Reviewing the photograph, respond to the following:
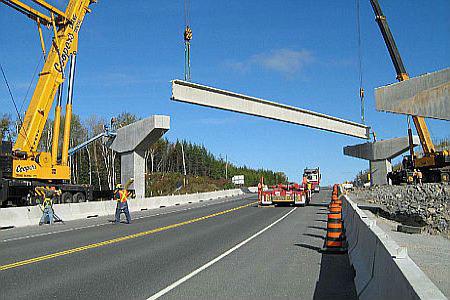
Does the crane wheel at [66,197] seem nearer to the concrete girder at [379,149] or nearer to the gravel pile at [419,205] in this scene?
the gravel pile at [419,205]

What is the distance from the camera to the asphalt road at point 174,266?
8609 mm

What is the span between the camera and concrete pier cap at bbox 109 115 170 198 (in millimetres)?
41031

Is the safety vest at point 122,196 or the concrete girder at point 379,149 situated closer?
the safety vest at point 122,196

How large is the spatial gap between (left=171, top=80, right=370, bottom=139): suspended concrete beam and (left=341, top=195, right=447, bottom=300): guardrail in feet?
81.6

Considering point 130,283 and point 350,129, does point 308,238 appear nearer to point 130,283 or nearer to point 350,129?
point 130,283

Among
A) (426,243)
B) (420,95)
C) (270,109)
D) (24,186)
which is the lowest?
(426,243)

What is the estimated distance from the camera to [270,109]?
42219 mm

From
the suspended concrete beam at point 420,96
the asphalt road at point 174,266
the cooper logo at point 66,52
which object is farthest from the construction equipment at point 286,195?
the asphalt road at point 174,266

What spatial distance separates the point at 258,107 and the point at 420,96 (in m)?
20.9

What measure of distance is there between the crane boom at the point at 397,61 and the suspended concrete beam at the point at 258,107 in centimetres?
530

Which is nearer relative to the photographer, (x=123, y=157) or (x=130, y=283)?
(x=130, y=283)

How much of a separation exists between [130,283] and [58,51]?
26921 mm

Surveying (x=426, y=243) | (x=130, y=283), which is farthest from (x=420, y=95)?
(x=130, y=283)

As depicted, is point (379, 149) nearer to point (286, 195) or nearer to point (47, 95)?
point (286, 195)
